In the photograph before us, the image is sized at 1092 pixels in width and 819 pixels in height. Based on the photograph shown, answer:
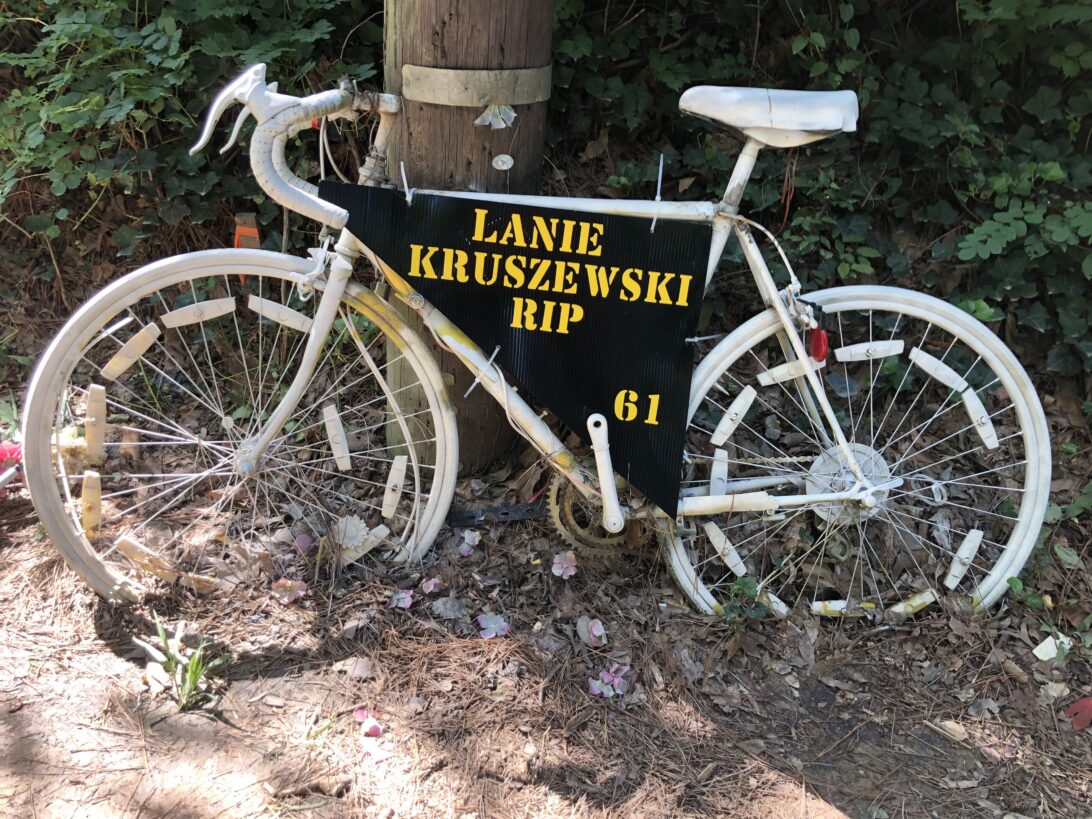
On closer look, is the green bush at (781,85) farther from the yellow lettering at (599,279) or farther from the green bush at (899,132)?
the yellow lettering at (599,279)

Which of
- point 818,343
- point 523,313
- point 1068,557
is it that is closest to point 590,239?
point 523,313

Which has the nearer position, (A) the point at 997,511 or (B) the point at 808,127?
(B) the point at 808,127

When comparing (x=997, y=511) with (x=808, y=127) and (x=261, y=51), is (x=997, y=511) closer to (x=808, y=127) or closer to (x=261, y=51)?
(x=808, y=127)

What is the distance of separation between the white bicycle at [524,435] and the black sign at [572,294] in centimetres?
5

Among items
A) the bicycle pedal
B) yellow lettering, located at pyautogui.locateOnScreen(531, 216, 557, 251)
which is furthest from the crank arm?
yellow lettering, located at pyautogui.locateOnScreen(531, 216, 557, 251)


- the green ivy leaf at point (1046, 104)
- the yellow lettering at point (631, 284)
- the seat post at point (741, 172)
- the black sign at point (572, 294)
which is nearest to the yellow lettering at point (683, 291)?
the black sign at point (572, 294)

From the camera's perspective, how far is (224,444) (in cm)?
262

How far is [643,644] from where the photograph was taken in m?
2.49

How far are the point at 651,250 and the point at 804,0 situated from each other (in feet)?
4.71

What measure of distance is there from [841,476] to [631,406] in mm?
703

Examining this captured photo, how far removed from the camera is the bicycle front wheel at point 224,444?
90.0 inches

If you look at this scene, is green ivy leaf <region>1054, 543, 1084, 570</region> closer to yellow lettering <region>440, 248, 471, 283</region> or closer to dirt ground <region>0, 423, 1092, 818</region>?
dirt ground <region>0, 423, 1092, 818</region>

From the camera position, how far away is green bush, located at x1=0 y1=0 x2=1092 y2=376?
2865 mm

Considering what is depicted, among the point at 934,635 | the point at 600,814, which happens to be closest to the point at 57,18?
the point at 600,814
